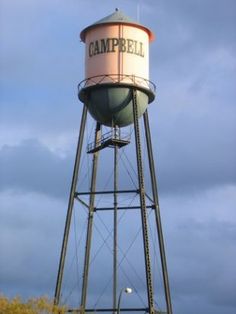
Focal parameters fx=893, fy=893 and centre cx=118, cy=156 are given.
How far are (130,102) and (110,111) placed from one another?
3.95 feet

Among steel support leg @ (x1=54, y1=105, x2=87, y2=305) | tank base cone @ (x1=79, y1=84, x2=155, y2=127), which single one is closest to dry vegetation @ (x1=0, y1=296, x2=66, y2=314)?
steel support leg @ (x1=54, y1=105, x2=87, y2=305)

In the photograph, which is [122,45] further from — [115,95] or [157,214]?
[157,214]

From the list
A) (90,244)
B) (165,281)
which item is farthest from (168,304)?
(90,244)

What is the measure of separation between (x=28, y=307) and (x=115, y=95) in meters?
12.3

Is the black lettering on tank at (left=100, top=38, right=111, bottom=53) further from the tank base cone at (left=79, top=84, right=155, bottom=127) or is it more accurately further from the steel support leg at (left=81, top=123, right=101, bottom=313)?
the steel support leg at (left=81, top=123, right=101, bottom=313)

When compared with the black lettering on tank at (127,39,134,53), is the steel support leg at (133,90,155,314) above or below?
below

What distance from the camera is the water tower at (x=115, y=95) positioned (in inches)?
1873

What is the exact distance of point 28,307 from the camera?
48.2 m

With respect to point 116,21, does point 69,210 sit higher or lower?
lower

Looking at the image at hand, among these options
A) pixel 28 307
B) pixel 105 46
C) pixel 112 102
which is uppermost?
pixel 105 46

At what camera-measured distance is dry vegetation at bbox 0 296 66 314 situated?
47031 mm

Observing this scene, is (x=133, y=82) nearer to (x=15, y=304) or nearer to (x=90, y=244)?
(x=90, y=244)

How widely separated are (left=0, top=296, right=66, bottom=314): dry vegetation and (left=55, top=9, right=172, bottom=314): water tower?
78cm

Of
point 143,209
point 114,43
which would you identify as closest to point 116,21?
point 114,43
